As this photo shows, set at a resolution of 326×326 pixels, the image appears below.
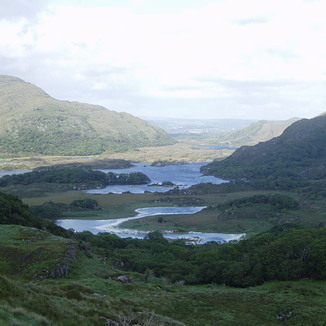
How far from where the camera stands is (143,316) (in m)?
24.9

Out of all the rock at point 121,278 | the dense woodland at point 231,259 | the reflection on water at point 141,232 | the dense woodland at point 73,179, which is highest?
the dense woodland at point 73,179

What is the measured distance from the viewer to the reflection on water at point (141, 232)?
89188 millimetres

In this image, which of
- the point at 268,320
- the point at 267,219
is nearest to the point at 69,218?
the point at 267,219

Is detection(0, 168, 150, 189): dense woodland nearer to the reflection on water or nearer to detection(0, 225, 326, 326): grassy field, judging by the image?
the reflection on water

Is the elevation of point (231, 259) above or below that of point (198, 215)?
above

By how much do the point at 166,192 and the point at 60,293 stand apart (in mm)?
125072

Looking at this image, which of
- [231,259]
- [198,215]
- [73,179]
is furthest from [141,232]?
[73,179]

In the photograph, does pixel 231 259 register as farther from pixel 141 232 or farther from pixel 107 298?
pixel 141 232

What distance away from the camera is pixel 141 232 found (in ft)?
303

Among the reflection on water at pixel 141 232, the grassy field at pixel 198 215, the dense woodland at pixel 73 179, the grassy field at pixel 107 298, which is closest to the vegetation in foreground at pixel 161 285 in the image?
the grassy field at pixel 107 298

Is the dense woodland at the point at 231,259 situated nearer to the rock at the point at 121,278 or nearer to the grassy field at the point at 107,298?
the grassy field at the point at 107,298

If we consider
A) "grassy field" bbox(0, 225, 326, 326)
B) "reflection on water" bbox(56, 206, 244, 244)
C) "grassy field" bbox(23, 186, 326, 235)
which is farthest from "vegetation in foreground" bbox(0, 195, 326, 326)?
"grassy field" bbox(23, 186, 326, 235)

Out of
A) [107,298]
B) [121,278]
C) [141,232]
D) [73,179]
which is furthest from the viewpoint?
[73,179]

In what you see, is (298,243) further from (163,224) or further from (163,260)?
(163,224)
